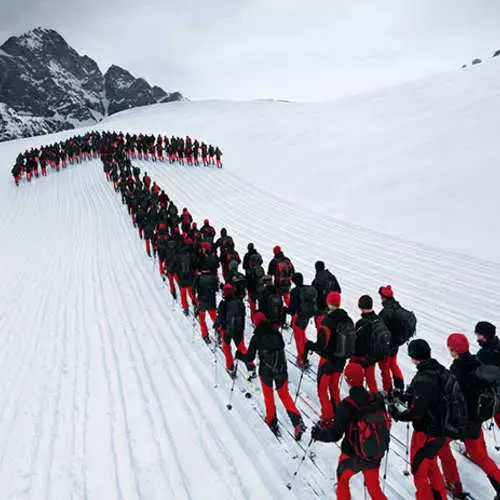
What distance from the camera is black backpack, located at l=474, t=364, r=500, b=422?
3.97 metres

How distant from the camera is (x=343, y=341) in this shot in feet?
17.6

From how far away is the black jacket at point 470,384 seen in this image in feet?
13.4

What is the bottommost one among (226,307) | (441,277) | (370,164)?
(441,277)

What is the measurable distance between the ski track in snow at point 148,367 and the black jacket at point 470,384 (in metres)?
1.05

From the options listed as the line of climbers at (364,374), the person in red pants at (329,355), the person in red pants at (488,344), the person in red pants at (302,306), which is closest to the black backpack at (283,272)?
the line of climbers at (364,374)

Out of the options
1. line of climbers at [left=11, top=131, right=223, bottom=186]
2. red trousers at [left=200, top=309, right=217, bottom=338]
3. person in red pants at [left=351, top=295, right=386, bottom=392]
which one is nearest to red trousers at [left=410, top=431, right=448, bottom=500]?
person in red pants at [left=351, top=295, right=386, bottom=392]

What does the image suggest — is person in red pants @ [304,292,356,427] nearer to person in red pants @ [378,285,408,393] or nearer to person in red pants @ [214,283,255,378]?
person in red pants @ [378,285,408,393]

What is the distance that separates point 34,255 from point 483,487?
17423 mm

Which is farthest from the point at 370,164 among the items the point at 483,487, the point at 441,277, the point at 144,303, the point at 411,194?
the point at 483,487

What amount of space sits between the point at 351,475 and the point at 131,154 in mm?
31077

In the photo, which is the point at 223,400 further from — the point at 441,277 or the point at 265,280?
the point at 441,277

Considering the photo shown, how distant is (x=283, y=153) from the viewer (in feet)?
93.0

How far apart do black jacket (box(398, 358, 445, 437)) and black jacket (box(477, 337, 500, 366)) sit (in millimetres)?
1046

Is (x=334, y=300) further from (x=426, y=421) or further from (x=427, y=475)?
(x=427, y=475)
